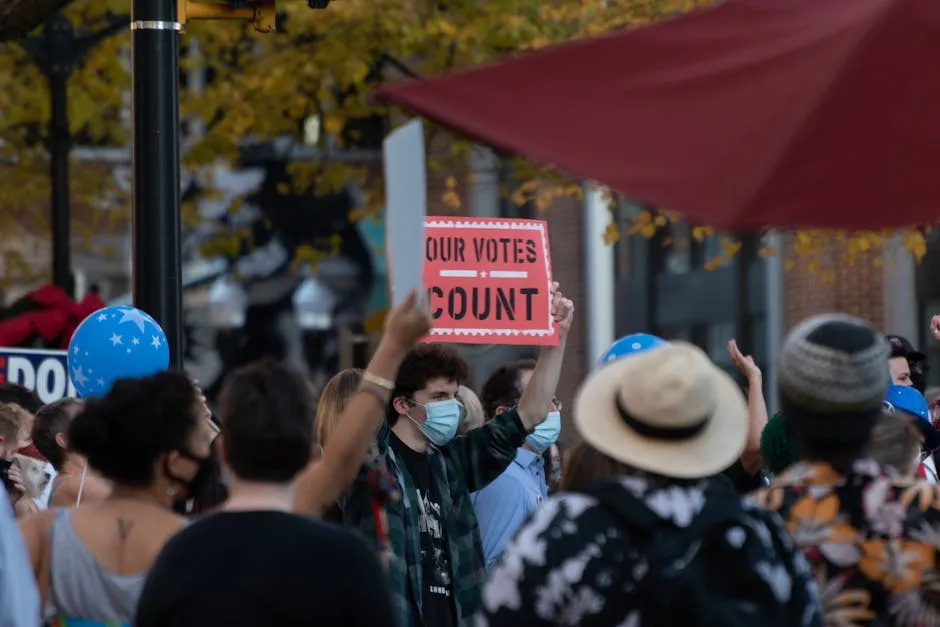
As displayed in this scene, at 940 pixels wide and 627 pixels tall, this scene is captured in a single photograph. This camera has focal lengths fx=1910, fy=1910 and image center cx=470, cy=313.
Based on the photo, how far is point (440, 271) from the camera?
857cm

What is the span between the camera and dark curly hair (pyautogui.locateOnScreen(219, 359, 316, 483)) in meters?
4.16

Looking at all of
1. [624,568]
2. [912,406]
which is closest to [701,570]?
[624,568]

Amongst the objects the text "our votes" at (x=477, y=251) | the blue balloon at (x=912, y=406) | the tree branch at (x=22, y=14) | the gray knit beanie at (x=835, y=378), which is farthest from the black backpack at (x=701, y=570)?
the tree branch at (x=22, y=14)

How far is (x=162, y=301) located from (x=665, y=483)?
4.13 meters

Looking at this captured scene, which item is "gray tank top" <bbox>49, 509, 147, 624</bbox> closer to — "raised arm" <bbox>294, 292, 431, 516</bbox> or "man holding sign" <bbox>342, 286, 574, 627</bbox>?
"raised arm" <bbox>294, 292, 431, 516</bbox>

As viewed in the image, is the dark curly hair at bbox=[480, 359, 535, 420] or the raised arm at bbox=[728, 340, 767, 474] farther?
the dark curly hair at bbox=[480, 359, 535, 420]

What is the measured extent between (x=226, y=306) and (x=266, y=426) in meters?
24.4

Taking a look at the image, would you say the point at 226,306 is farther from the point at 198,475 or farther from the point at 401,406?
the point at 198,475

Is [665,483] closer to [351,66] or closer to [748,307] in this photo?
[351,66]

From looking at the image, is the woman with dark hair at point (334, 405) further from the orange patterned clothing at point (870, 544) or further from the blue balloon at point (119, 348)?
the orange patterned clothing at point (870, 544)

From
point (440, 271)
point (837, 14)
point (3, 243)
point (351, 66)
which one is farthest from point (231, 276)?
point (837, 14)

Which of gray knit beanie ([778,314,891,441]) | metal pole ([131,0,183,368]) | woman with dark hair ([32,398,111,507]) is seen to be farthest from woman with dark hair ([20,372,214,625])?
metal pole ([131,0,183,368])

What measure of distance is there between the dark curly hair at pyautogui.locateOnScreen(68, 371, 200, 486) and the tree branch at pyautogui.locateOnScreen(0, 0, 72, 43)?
18.7 ft

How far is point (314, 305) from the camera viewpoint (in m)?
28.5
